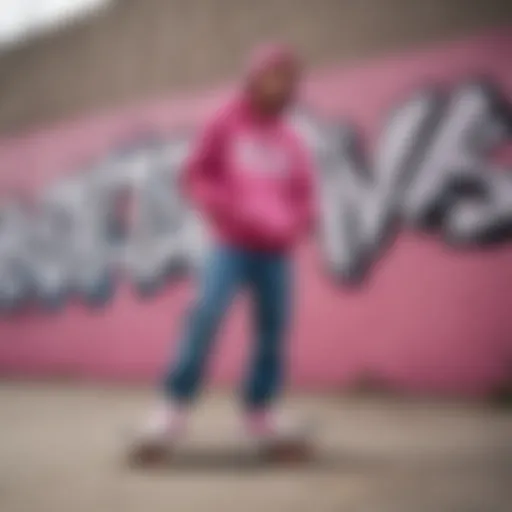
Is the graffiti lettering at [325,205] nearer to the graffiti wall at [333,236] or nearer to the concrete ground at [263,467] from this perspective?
the graffiti wall at [333,236]

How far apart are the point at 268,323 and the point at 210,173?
0.25 meters

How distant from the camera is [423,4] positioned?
1614 millimetres

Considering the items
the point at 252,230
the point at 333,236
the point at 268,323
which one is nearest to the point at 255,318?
the point at 268,323

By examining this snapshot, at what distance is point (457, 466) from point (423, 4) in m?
1.01

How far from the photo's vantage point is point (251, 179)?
117 centimetres

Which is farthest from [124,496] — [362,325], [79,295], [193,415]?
[79,295]

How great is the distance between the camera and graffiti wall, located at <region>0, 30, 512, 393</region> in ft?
5.06

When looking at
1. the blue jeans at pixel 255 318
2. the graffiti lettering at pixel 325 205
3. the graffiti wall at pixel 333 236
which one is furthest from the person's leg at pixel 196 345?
the graffiti lettering at pixel 325 205

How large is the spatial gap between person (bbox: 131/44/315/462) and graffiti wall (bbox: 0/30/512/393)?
19 centimetres

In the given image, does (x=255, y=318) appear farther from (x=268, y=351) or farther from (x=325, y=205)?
(x=325, y=205)

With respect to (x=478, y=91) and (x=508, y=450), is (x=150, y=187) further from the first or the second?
(x=508, y=450)

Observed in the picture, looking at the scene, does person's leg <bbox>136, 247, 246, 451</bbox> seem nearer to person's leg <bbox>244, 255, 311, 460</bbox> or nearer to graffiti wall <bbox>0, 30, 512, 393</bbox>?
person's leg <bbox>244, 255, 311, 460</bbox>

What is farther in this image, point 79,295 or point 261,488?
point 79,295

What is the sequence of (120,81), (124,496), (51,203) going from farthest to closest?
(51,203)
(120,81)
(124,496)
